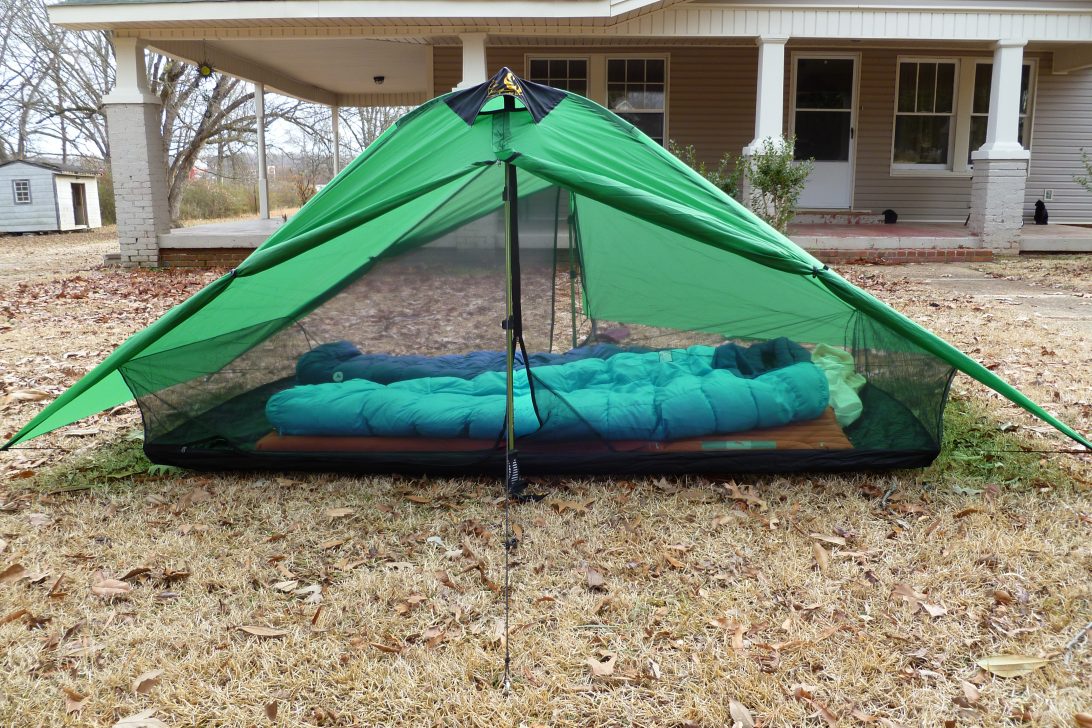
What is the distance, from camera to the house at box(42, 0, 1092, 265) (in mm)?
8961

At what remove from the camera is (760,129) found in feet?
31.0

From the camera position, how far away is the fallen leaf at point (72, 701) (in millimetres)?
1970

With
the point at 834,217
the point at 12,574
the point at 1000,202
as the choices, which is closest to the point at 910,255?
the point at 1000,202

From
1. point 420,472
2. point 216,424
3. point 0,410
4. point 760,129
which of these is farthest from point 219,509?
point 760,129

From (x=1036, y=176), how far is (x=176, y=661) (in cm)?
1337

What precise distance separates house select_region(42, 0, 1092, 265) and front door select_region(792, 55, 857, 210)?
0.07 ft

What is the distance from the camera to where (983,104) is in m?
11.8

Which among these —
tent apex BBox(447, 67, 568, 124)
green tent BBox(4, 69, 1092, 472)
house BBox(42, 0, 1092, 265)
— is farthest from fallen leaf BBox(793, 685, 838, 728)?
house BBox(42, 0, 1092, 265)

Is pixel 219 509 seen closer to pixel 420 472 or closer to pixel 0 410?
pixel 420 472

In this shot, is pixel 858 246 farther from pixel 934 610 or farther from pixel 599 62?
pixel 934 610

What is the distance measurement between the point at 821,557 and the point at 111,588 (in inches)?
85.0

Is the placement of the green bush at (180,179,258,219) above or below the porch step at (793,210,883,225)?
above

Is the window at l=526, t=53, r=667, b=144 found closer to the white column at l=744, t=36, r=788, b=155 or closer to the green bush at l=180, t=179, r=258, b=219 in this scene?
the white column at l=744, t=36, r=788, b=155

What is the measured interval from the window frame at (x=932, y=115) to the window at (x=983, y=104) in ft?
0.72
